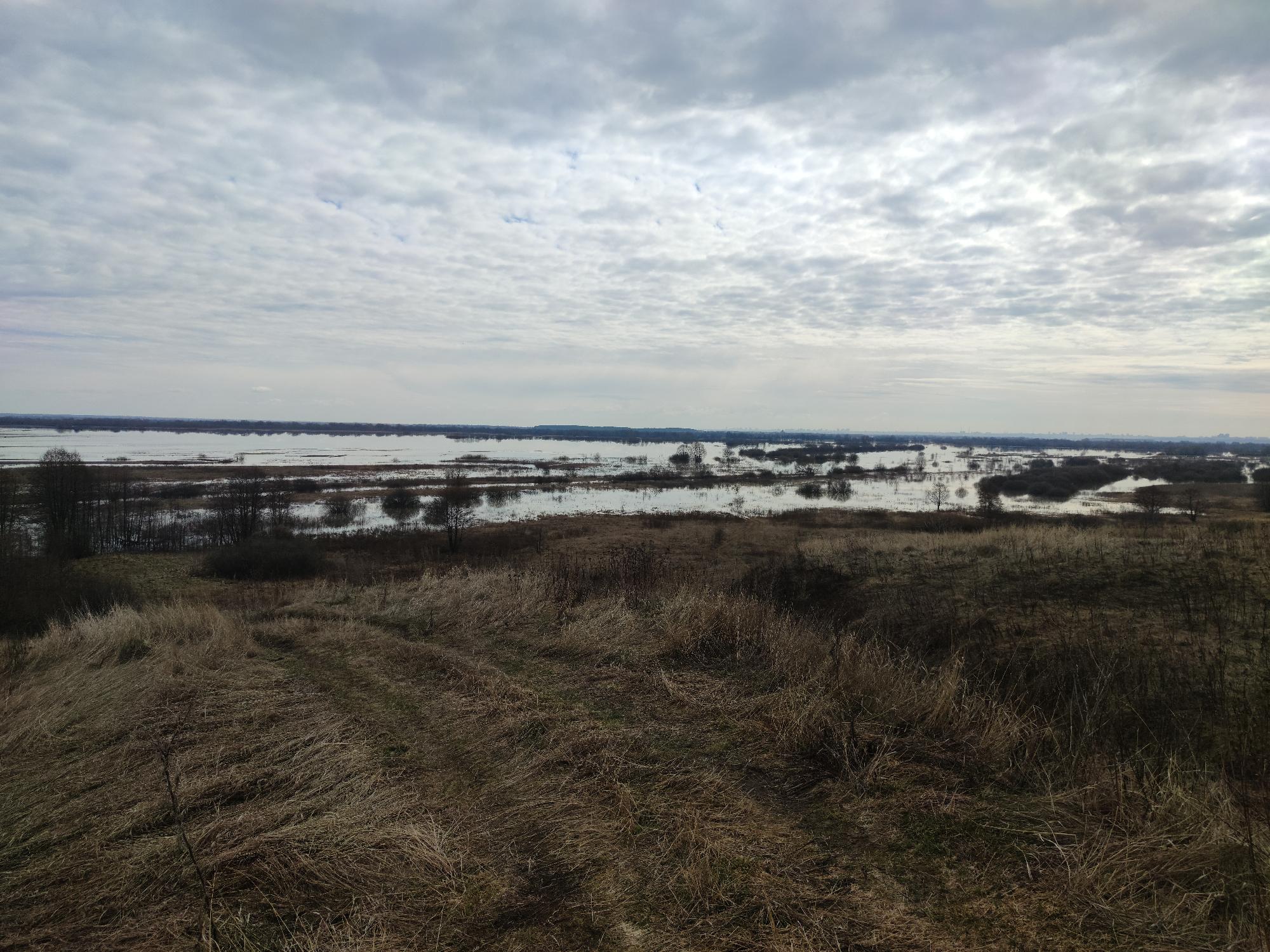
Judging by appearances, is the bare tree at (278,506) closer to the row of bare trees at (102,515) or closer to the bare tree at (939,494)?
the row of bare trees at (102,515)

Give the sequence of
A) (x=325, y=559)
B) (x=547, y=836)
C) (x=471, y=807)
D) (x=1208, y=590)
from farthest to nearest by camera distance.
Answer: (x=325, y=559), (x=1208, y=590), (x=471, y=807), (x=547, y=836)

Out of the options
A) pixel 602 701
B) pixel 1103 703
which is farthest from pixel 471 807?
pixel 1103 703

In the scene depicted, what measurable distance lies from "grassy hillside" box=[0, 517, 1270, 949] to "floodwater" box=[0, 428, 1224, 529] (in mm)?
34278

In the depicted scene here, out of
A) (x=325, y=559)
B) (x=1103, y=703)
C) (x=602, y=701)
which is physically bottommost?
(x=325, y=559)

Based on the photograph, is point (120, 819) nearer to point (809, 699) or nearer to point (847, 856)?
point (847, 856)

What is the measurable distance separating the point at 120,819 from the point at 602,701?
12.4ft

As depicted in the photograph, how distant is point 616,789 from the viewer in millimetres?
4680

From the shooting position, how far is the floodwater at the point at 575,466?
48219mm

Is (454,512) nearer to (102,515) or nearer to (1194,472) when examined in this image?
(102,515)

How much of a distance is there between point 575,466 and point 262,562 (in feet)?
200

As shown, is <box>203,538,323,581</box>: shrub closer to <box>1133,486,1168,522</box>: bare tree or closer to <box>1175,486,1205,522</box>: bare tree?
<box>1175,486,1205,522</box>: bare tree

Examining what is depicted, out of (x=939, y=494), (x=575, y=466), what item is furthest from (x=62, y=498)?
(x=575, y=466)

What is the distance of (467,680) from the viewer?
7.18 m

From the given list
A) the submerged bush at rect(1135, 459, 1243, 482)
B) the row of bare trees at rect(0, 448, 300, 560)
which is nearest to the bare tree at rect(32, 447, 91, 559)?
the row of bare trees at rect(0, 448, 300, 560)
